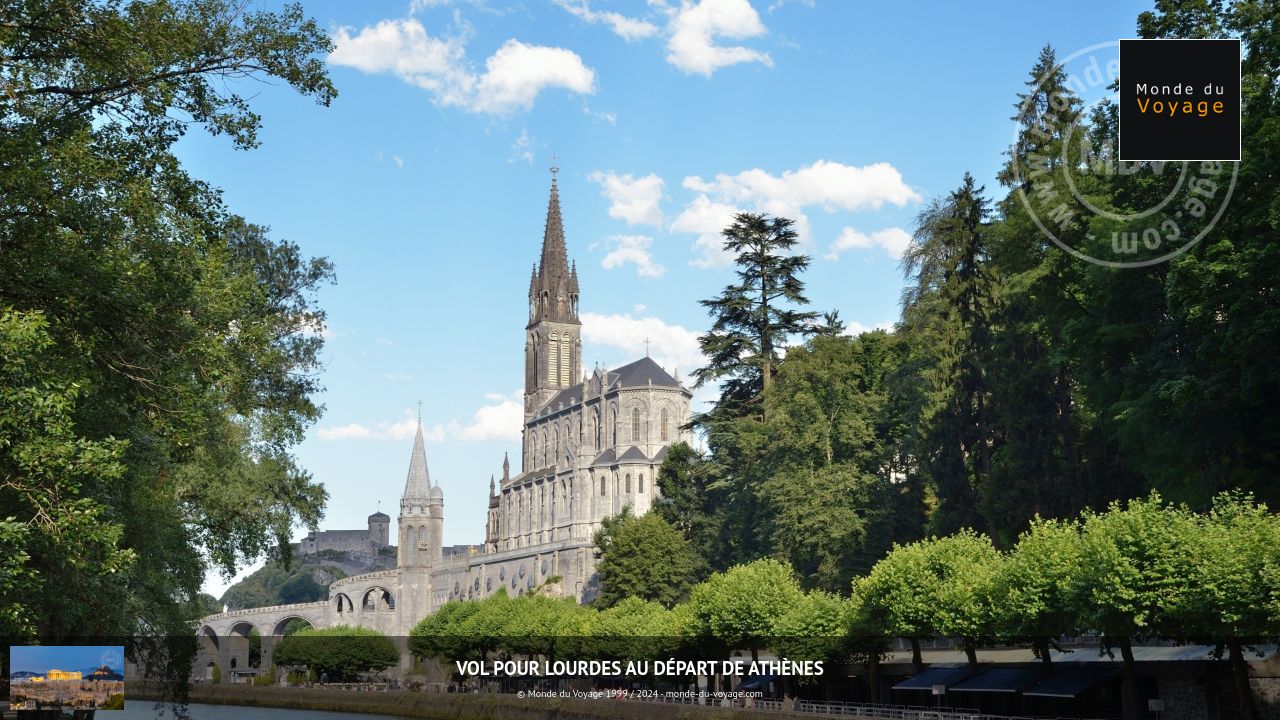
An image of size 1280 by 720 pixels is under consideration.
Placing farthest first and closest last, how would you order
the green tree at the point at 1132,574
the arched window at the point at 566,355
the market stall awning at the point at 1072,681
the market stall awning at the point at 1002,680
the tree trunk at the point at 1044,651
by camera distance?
the arched window at the point at 566,355 → the market stall awning at the point at 1002,680 → the market stall awning at the point at 1072,681 → the tree trunk at the point at 1044,651 → the green tree at the point at 1132,574

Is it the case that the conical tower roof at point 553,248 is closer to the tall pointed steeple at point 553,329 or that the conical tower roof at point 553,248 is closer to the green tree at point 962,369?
the tall pointed steeple at point 553,329

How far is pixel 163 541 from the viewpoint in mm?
25688

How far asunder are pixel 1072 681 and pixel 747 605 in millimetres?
13425

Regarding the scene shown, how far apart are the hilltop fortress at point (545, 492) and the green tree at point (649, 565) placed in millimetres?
39101

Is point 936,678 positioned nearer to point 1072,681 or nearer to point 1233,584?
point 1072,681

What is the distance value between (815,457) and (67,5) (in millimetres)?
43361

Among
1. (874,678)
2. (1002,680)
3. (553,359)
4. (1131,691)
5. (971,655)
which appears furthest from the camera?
(553,359)

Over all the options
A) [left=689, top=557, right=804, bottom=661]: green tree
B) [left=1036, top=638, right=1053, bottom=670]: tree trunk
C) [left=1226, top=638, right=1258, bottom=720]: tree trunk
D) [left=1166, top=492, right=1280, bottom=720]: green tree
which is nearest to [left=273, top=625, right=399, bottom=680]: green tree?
[left=689, top=557, right=804, bottom=661]: green tree

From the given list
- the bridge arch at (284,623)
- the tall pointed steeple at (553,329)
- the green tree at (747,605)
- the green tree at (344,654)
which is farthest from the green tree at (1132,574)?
the bridge arch at (284,623)

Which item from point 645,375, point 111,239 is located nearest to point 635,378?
point 645,375

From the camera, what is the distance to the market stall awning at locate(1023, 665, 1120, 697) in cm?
3456

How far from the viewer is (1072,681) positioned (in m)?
35.2

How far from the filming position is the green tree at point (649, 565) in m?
71.0

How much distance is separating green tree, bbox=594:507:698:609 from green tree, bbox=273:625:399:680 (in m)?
22.3
